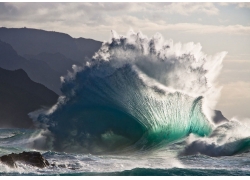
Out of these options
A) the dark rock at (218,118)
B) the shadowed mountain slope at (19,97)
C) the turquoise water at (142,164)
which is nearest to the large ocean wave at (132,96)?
the turquoise water at (142,164)

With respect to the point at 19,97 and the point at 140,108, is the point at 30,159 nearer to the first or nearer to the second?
the point at 140,108

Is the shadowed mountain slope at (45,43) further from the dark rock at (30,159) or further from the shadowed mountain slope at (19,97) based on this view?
the dark rock at (30,159)

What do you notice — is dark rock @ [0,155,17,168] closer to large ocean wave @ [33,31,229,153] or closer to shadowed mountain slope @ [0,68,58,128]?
large ocean wave @ [33,31,229,153]

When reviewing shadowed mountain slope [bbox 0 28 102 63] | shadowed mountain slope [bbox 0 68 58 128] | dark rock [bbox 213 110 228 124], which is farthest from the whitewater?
shadowed mountain slope [bbox 0 68 58 128]

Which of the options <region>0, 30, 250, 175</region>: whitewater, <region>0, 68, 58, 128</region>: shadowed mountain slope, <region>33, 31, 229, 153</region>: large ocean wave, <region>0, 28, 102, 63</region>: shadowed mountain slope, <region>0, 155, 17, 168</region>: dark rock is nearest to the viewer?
<region>0, 155, 17, 168</region>: dark rock

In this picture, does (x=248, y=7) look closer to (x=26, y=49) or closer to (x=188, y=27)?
(x=188, y=27)

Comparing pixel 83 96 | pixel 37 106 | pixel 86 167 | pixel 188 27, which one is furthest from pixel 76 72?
pixel 37 106

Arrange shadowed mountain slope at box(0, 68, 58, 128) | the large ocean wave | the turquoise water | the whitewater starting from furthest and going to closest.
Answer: shadowed mountain slope at box(0, 68, 58, 128), the large ocean wave, the whitewater, the turquoise water

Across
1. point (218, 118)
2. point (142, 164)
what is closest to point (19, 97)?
point (218, 118)
